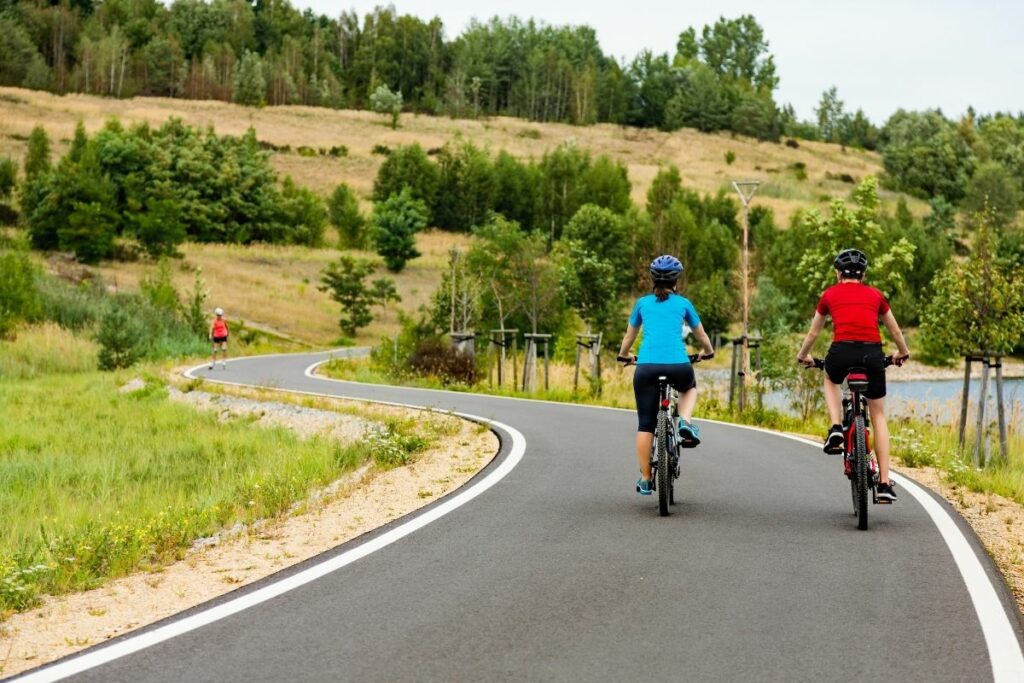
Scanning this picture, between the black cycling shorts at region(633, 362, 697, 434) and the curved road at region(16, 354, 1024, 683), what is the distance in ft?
2.58

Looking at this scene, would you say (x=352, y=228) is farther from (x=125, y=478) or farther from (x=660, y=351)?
(x=660, y=351)

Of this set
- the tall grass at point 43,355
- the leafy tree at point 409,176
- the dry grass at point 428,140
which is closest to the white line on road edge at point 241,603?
the tall grass at point 43,355

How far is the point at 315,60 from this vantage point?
17038 cm

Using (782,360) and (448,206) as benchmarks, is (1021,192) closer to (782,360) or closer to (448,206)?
(448,206)

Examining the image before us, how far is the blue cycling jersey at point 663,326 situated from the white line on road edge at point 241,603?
2059 millimetres

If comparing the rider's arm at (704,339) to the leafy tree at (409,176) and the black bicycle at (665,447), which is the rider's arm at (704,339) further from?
the leafy tree at (409,176)

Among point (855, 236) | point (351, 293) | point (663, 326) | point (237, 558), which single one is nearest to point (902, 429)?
point (663, 326)

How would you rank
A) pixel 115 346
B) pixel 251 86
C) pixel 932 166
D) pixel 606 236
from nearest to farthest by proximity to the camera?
pixel 115 346, pixel 606 236, pixel 932 166, pixel 251 86

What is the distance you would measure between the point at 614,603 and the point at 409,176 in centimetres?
8959

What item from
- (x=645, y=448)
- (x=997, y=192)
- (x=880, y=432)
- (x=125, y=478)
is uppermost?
(x=997, y=192)

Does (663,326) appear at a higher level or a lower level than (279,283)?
higher

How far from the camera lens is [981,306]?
15602mm

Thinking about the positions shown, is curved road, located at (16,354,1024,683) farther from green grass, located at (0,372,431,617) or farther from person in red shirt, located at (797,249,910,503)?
green grass, located at (0,372,431,617)

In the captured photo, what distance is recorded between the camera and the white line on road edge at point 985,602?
15.8ft
